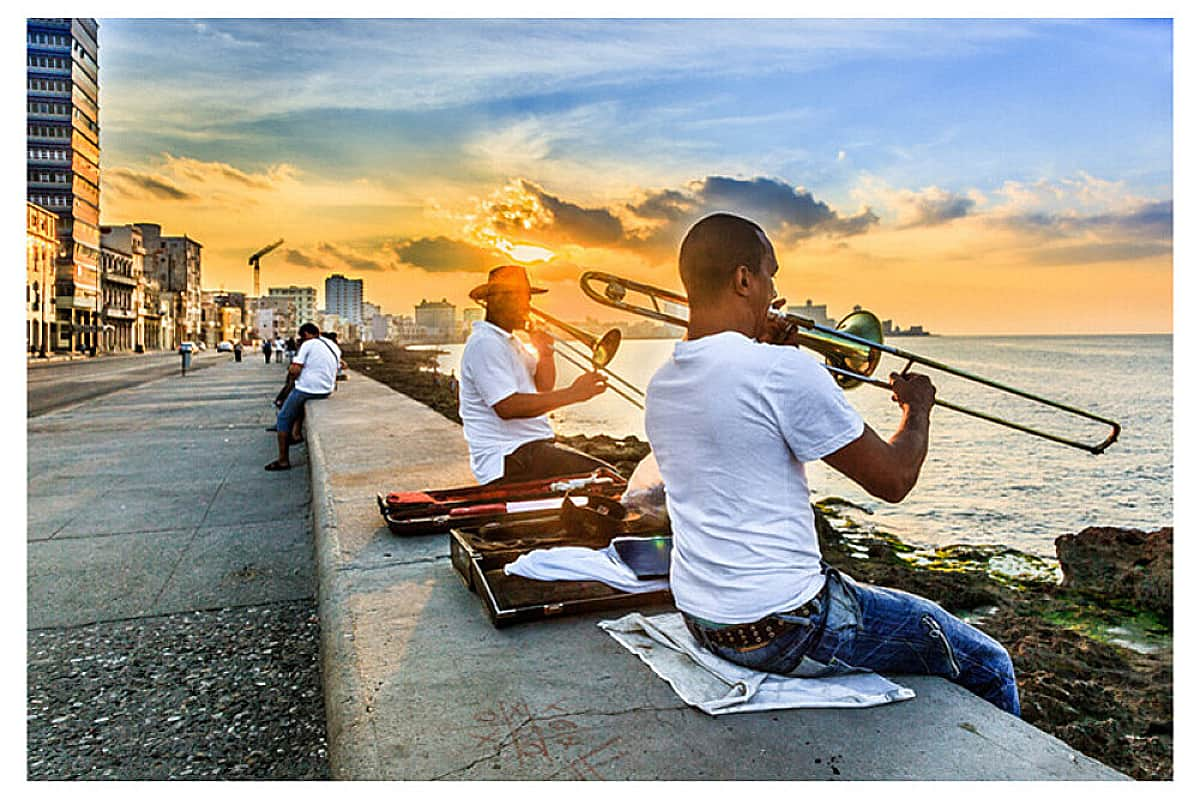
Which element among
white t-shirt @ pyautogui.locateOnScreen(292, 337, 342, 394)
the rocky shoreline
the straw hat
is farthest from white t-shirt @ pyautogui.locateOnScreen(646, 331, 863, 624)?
white t-shirt @ pyautogui.locateOnScreen(292, 337, 342, 394)

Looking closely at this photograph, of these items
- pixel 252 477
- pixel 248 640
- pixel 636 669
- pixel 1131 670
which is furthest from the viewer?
pixel 252 477

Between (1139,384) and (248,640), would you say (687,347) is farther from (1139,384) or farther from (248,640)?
(1139,384)

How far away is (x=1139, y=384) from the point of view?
1891 inches

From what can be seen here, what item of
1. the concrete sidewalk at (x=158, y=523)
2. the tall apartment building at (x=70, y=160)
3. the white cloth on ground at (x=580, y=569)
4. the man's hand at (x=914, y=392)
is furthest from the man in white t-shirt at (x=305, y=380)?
the tall apartment building at (x=70, y=160)

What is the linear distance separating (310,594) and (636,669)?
2.71 metres

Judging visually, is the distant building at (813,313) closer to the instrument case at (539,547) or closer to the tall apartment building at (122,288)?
the instrument case at (539,547)

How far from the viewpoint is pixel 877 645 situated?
2.57 metres

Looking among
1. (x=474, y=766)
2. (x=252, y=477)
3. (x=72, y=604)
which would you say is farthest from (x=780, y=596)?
(x=252, y=477)

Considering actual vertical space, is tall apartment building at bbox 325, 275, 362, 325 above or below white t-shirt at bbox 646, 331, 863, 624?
above

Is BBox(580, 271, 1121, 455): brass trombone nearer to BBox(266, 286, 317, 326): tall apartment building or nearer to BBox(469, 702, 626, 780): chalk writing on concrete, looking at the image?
BBox(469, 702, 626, 780): chalk writing on concrete

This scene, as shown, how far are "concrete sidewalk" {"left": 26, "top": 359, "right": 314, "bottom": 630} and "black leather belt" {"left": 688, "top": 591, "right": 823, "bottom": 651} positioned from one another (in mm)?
2996

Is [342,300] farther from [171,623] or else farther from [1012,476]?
[171,623]

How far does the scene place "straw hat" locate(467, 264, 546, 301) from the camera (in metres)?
5.29

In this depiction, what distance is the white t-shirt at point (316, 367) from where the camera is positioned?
10.4 metres
